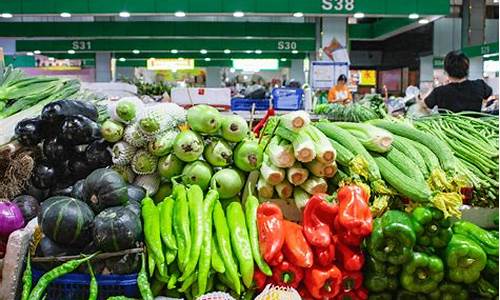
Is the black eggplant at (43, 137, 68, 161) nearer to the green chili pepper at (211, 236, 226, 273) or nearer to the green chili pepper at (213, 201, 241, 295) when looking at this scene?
the green chili pepper at (213, 201, 241, 295)

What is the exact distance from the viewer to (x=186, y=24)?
1700cm

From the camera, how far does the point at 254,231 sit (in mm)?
2500

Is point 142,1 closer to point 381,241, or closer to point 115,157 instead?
point 115,157

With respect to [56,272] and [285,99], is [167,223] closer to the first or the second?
[56,272]

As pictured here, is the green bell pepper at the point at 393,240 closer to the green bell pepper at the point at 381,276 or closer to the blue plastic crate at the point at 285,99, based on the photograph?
the green bell pepper at the point at 381,276

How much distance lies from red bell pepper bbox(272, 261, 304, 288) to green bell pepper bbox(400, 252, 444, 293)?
432 mm

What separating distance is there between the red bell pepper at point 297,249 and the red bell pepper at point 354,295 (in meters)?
0.22

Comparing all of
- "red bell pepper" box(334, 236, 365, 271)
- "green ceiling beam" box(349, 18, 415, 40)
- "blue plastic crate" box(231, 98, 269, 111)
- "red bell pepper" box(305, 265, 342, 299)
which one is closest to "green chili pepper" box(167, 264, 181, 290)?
"red bell pepper" box(305, 265, 342, 299)

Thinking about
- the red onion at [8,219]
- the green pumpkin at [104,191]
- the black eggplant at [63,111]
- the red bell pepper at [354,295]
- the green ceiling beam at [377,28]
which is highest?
the green ceiling beam at [377,28]

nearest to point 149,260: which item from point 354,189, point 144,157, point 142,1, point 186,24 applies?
point 144,157

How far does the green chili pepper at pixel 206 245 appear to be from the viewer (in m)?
2.32

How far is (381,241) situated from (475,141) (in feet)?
3.27

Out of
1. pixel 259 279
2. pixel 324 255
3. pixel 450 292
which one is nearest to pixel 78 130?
pixel 259 279

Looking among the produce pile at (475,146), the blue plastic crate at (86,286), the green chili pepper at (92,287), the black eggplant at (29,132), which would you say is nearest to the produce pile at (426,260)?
the produce pile at (475,146)
